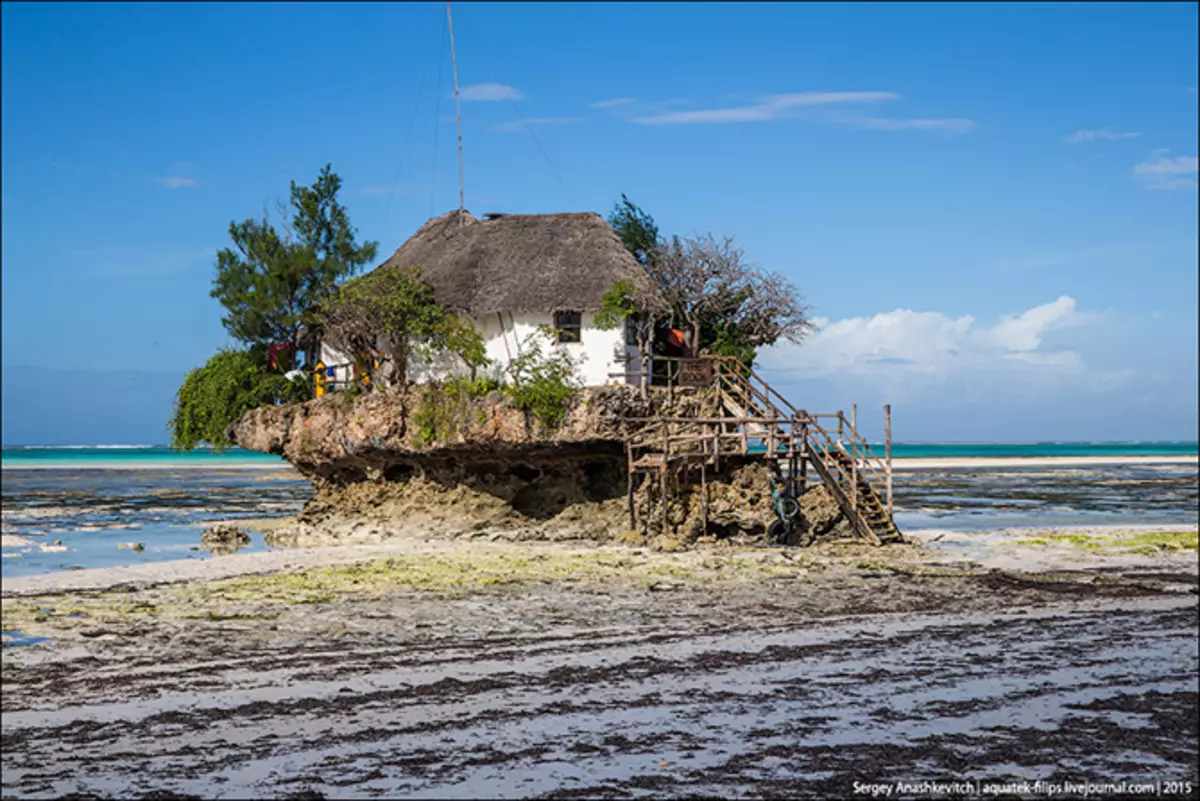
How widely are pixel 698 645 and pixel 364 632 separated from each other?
4.90m

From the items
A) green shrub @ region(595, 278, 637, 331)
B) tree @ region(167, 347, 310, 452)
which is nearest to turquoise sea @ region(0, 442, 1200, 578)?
A: tree @ region(167, 347, 310, 452)

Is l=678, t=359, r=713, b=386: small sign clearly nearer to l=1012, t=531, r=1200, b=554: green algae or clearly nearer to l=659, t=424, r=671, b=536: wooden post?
l=659, t=424, r=671, b=536: wooden post

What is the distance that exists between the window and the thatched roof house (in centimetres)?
3

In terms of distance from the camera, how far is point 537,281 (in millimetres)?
32719

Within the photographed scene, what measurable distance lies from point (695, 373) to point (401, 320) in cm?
830

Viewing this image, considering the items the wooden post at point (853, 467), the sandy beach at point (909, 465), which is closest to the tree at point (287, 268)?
the wooden post at point (853, 467)

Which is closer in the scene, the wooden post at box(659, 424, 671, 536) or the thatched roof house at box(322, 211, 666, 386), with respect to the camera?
the wooden post at box(659, 424, 671, 536)

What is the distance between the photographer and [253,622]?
712 inches

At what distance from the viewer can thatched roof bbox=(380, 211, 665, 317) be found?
3206 cm

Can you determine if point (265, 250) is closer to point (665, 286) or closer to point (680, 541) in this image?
point (665, 286)

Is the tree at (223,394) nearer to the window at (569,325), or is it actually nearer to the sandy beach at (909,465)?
the window at (569,325)

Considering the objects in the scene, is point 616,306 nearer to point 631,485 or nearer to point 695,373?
point 695,373

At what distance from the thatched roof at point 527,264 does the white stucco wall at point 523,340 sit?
0.46 m

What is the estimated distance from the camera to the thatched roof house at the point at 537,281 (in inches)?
1251
